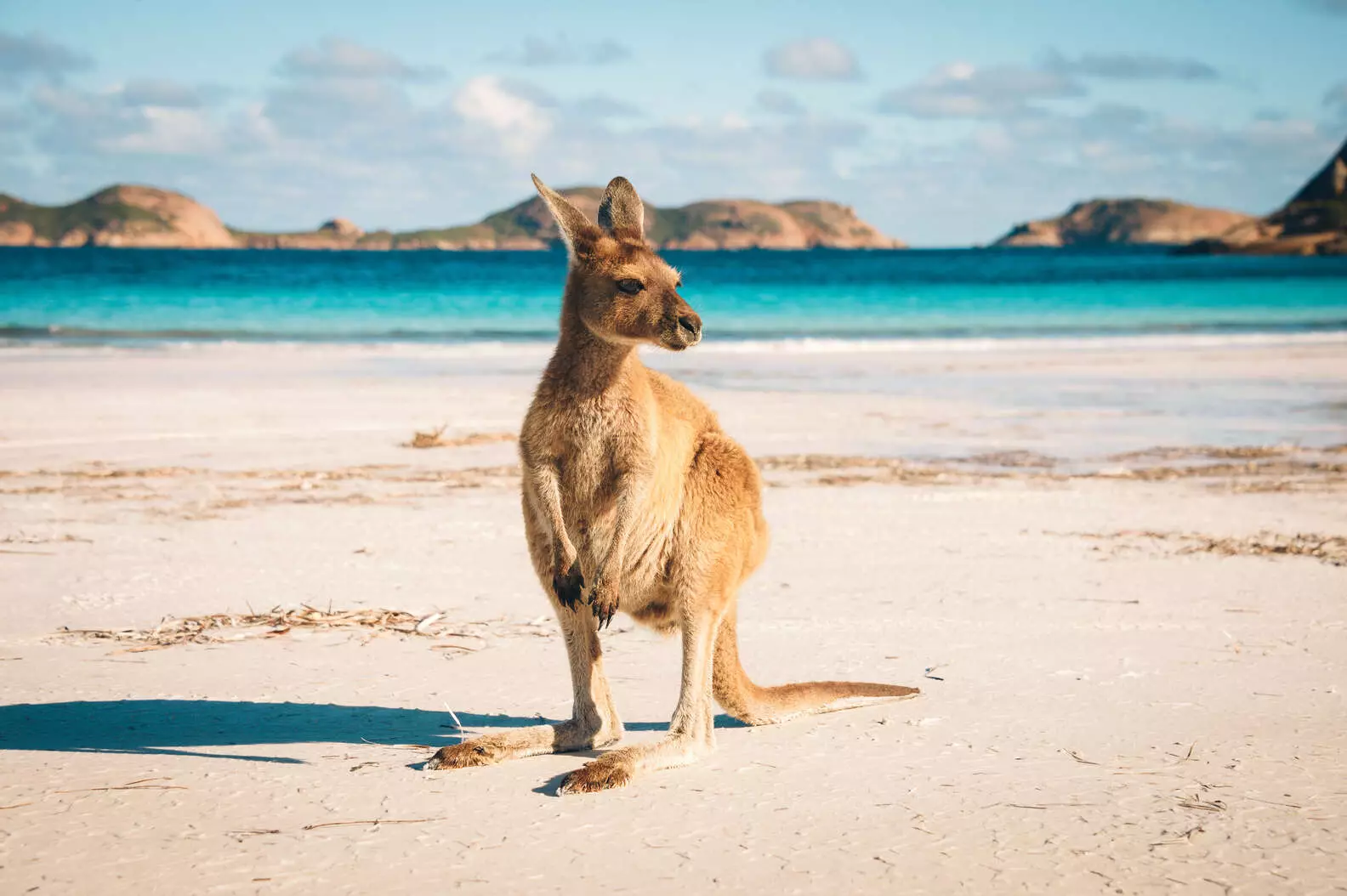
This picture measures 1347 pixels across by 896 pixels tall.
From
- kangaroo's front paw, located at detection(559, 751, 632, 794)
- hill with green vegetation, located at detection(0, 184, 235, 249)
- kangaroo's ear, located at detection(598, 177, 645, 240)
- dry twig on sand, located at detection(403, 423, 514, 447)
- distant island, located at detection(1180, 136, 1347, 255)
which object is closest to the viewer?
kangaroo's front paw, located at detection(559, 751, 632, 794)

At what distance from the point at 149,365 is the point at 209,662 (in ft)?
42.9

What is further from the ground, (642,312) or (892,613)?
(642,312)

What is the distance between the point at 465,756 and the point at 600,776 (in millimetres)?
372

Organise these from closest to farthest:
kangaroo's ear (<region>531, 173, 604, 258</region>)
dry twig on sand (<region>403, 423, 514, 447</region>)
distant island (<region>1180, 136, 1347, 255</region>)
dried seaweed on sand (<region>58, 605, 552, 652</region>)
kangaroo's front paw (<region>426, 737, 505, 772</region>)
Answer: kangaroo's front paw (<region>426, 737, 505, 772</region>)
kangaroo's ear (<region>531, 173, 604, 258</region>)
dried seaweed on sand (<region>58, 605, 552, 652</region>)
dry twig on sand (<region>403, 423, 514, 447</region>)
distant island (<region>1180, 136, 1347, 255</region>)

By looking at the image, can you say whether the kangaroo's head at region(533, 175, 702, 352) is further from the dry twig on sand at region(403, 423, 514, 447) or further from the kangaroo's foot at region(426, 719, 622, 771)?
the dry twig on sand at region(403, 423, 514, 447)

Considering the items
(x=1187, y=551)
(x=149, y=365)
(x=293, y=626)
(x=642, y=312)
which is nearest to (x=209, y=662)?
(x=293, y=626)

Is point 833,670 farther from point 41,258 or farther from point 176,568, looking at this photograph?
point 41,258

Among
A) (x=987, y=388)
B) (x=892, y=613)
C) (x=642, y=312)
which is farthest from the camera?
(x=987, y=388)

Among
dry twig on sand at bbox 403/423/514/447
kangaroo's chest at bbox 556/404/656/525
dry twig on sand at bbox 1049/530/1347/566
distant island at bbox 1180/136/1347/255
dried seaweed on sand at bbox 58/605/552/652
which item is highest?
distant island at bbox 1180/136/1347/255

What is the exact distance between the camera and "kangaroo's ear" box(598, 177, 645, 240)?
143 inches

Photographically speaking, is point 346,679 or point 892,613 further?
point 892,613

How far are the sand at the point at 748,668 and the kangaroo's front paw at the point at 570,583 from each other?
0.47 m

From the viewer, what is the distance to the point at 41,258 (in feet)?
226

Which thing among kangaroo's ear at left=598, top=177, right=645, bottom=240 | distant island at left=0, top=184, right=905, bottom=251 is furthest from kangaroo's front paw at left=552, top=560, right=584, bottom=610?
distant island at left=0, top=184, right=905, bottom=251
